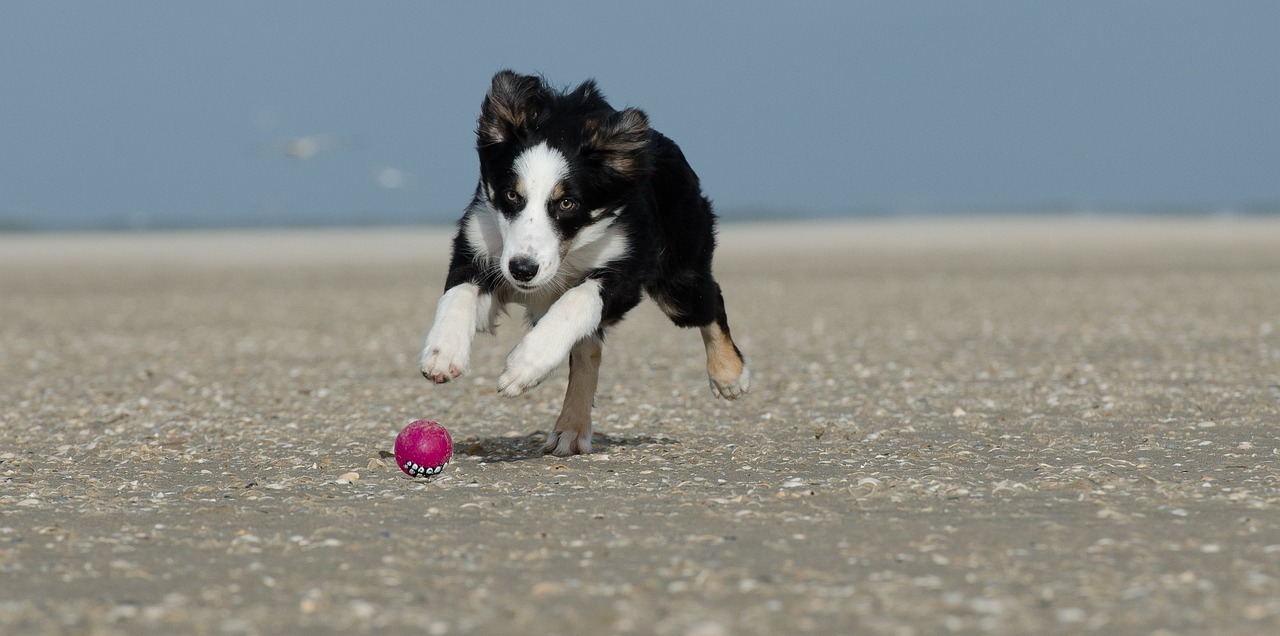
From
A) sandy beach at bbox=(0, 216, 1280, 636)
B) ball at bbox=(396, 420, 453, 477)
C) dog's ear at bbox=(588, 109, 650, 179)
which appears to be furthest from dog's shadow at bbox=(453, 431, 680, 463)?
dog's ear at bbox=(588, 109, 650, 179)

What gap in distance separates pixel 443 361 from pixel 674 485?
119cm

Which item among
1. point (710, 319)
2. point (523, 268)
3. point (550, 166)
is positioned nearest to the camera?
point (523, 268)

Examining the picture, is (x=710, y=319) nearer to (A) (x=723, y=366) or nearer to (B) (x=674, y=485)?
(A) (x=723, y=366)

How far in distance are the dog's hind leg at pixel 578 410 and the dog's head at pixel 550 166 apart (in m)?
0.90

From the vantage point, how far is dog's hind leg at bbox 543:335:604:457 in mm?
7582

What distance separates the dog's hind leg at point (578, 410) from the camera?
758 cm

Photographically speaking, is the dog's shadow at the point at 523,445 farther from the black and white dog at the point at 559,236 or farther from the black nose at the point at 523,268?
the black nose at the point at 523,268

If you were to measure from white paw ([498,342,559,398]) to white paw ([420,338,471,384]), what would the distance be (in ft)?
0.67

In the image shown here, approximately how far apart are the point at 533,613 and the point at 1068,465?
141 inches

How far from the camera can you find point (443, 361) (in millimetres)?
6434

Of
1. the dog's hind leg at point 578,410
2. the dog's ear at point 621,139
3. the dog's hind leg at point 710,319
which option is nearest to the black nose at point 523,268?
the dog's ear at point 621,139

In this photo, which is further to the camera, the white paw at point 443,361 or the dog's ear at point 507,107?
the dog's ear at point 507,107

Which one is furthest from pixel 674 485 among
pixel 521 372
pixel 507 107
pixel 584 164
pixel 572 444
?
pixel 507 107

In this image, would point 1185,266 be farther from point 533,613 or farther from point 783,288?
point 533,613
